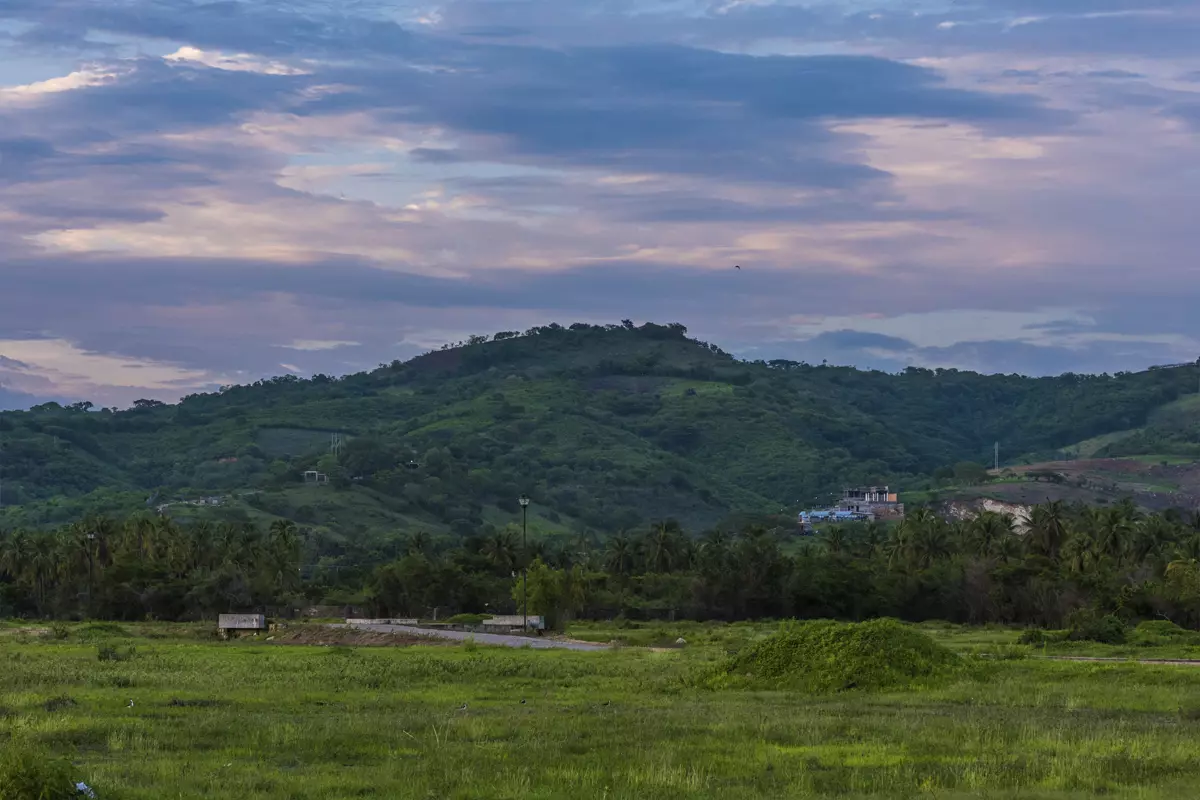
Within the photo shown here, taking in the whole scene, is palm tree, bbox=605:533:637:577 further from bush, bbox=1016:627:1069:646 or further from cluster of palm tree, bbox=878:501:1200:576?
bush, bbox=1016:627:1069:646

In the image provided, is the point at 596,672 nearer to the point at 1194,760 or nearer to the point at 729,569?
the point at 1194,760

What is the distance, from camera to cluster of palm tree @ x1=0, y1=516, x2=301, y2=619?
114 metres

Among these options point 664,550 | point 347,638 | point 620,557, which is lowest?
point 347,638

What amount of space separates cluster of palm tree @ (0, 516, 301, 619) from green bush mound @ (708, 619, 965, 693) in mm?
72718

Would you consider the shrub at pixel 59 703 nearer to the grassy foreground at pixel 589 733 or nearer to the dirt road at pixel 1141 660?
the grassy foreground at pixel 589 733

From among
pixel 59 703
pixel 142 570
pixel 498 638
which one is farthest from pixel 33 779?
pixel 142 570

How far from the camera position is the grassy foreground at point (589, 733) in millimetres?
24156

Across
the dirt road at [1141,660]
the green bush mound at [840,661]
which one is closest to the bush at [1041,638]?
the dirt road at [1141,660]

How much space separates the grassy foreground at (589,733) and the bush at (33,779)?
3.30 feet

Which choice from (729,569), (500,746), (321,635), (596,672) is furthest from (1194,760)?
(729,569)

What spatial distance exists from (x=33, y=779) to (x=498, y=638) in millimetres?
51174

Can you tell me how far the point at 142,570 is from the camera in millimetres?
116375

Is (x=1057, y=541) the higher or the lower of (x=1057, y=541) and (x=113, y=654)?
the higher

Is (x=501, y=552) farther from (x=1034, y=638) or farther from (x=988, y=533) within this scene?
(x=1034, y=638)
